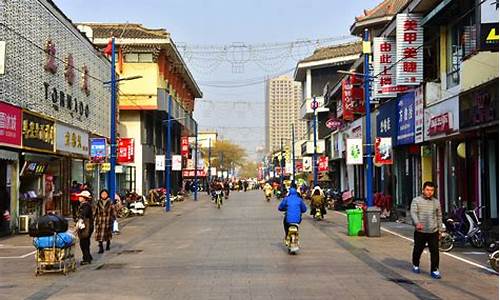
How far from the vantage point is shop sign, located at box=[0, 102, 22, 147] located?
21.3 m

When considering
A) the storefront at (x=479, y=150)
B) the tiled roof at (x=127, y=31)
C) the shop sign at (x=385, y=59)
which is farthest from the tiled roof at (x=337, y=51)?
the storefront at (x=479, y=150)

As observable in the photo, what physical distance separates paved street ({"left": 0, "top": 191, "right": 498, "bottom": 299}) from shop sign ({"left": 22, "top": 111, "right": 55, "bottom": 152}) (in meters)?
4.19

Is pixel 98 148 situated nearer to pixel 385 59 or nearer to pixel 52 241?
pixel 385 59

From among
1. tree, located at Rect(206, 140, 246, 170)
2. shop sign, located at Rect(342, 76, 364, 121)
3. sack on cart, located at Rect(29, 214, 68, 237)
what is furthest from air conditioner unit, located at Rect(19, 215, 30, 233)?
tree, located at Rect(206, 140, 246, 170)

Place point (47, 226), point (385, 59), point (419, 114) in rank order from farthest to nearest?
point (385, 59)
point (419, 114)
point (47, 226)

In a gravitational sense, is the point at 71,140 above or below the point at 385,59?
below

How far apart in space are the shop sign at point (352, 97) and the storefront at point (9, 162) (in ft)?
66.8

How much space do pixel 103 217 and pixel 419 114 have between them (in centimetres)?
1301

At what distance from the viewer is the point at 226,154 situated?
481 ft

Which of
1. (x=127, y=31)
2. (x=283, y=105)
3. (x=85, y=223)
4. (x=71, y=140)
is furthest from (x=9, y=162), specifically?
(x=283, y=105)

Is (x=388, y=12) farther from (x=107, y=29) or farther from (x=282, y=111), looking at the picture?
(x=282, y=111)

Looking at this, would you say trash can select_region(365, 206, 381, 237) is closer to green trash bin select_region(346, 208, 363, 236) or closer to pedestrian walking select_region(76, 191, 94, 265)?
green trash bin select_region(346, 208, 363, 236)

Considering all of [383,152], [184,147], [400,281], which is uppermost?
[184,147]

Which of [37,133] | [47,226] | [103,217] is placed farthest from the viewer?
[37,133]
